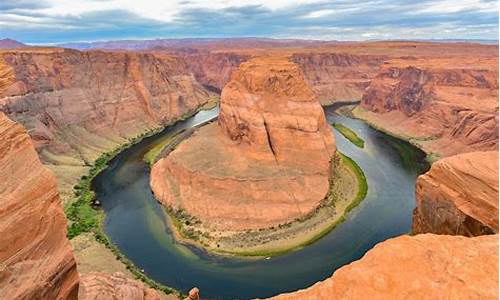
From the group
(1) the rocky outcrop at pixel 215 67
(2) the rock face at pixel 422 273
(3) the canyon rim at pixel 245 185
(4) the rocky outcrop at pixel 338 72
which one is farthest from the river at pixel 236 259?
(1) the rocky outcrop at pixel 215 67

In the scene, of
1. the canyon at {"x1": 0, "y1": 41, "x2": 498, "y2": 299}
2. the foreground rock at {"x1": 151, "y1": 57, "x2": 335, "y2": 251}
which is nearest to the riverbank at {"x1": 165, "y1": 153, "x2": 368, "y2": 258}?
the foreground rock at {"x1": 151, "y1": 57, "x2": 335, "y2": 251}

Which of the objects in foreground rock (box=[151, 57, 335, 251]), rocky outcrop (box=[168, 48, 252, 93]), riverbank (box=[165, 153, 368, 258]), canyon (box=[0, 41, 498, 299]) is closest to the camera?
canyon (box=[0, 41, 498, 299])

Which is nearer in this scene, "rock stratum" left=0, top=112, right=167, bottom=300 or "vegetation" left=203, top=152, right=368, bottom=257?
"rock stratum" left=0, top=112, right=167, bottom=300

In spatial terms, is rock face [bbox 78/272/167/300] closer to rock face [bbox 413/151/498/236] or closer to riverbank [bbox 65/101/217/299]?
riverbank [bbox 65/101/217/299]

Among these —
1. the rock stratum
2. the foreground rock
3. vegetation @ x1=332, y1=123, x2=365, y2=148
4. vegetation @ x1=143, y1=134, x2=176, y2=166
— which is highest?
the rock stratum

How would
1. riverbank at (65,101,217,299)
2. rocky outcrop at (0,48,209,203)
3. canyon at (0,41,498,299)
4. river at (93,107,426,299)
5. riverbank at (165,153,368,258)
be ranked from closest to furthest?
canyon at (0,41,498,299)
river at (93,107,426,299)
riverbank at (65,101,217,299)
riverbank at (165,153,368,258)
rocky outcrop at (0,48,209,203)

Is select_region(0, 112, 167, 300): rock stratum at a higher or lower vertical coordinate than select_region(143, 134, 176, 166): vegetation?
higher

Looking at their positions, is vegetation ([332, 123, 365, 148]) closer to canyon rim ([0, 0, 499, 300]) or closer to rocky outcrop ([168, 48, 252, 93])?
canyon rim ([0, 0, 499, 300])
